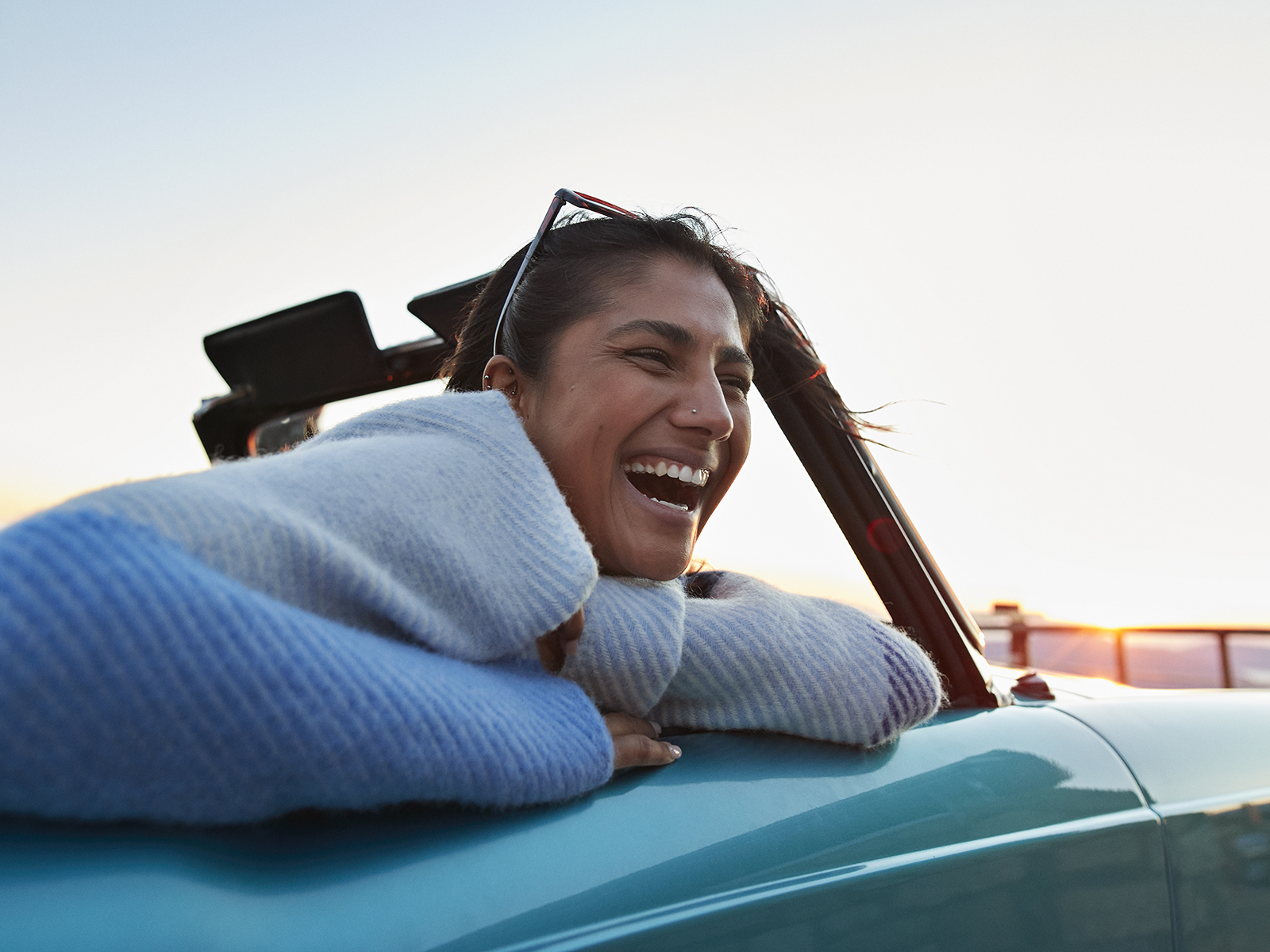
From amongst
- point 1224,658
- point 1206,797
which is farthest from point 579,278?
point 1224,658

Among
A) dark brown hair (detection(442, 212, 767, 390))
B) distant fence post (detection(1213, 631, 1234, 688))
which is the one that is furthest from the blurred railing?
dark brown hair (detection(442, 212, 767, 390))

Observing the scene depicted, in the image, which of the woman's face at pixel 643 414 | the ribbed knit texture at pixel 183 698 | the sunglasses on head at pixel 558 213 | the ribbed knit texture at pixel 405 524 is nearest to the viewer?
the ribbed knit texture at pixel 183 698

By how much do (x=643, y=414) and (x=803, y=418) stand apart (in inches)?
18.3

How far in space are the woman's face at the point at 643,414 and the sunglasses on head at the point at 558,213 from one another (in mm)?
193

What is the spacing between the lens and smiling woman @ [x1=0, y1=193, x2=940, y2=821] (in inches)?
24.0

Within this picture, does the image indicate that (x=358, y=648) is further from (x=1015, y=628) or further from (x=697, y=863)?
(x=1015, y=628)

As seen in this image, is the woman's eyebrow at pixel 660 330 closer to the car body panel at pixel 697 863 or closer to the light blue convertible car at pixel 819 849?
the light blue convertible car at pixel 819 849

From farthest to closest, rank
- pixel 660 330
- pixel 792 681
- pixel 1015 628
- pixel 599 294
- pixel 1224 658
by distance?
pixel 1224 658 → pixel 1015 628 → pixel 599 294 → pixel 660 330 → pixel 792 681

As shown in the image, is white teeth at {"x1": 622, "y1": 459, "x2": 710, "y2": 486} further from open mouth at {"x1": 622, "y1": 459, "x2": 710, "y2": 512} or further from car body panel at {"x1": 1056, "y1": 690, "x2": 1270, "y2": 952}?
car body panel at {"x1": 1056, "y1": 690, "x2": 1270, "y2": 952}

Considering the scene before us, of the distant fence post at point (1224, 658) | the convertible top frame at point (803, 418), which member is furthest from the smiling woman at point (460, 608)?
the distant fence post at point (1224, 658)

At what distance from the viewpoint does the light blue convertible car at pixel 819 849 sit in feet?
2.13

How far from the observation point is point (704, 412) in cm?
140

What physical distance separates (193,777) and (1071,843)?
3.60 ft

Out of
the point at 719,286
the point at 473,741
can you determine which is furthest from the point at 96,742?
the point at 719,286
